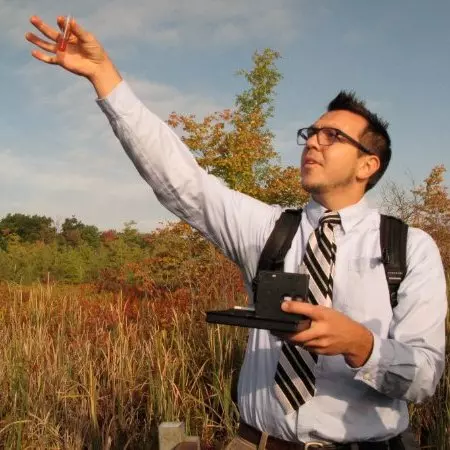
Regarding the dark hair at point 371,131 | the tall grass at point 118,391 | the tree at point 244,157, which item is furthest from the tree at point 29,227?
the dark hair at point 371,131

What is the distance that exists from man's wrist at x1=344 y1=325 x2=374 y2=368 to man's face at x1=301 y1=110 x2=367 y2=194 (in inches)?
24.0

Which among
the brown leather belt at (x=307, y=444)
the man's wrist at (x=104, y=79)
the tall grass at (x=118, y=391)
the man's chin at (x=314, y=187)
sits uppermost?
the man's wrist at (x=104, y=79)

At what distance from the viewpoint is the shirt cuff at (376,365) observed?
1486 mm

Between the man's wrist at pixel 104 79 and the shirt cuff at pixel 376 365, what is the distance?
3.33 ft

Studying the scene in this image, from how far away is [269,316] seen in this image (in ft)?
4.33

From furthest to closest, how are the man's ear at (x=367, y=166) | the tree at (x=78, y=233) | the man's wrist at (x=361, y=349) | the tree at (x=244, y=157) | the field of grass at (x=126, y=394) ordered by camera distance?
the tree at (x=78, y=233), the tree at (x=244, y=157), the field of grass at (x=126, y=394), the man's ear at (x=367, y=166), the man's wrist at (x=361, y=349)

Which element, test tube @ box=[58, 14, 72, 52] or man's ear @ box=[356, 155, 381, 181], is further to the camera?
man's ear @ box=[356, 155, 381, 181]

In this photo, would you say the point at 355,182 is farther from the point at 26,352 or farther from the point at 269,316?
the point at 26,352

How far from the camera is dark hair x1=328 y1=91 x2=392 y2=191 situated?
2047 mm

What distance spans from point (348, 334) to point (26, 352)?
11.0ft

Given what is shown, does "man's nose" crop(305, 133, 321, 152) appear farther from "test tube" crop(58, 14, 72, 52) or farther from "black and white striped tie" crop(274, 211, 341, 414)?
"test tube" crop(58, 14, 72, 52)

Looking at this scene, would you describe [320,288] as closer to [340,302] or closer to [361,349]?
[340,302]

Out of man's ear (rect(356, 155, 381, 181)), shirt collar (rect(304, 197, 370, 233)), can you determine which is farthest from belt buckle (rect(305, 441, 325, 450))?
man's ear (rect(356, 155, 381, 181))

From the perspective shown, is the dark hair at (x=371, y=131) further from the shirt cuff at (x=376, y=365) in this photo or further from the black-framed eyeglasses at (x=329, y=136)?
the shirt cuff at (x=376, y=365)
